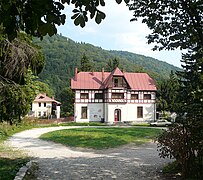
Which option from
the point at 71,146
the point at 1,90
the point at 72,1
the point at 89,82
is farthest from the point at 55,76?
the point at 72,1

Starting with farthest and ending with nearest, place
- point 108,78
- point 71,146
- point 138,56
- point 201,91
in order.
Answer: point 138,56
point 108,78
point 71,146
point 201,91

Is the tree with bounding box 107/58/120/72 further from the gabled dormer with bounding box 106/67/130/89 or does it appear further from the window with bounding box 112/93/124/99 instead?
the window with bounding box 112/93/124/99

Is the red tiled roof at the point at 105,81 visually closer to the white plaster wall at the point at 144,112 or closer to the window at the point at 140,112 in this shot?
the white plaster wall at the point at 144,112

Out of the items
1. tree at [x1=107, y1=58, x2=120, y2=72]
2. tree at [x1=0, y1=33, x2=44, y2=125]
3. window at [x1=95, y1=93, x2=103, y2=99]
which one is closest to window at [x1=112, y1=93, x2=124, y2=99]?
window at [x1=95, y1=93, x2=103, y2=99]

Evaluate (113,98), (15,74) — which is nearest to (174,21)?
(15,74)

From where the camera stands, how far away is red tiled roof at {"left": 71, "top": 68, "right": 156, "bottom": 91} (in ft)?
153

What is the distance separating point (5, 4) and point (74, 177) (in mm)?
6309

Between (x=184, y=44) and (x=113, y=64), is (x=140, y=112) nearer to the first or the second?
(x=113, y=64)

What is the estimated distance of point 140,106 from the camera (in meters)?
47.6

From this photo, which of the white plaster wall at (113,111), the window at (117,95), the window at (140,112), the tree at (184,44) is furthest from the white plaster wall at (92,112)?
the tree at (184,44)

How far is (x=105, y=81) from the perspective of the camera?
48.0 meters

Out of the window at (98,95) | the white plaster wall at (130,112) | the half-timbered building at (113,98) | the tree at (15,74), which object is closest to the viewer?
the tree at (15,74)

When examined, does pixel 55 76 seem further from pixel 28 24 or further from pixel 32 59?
pixel 28 24

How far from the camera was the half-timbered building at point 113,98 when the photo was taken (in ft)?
150
